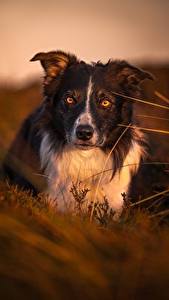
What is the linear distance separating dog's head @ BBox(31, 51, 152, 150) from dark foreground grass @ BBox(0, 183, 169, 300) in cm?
182

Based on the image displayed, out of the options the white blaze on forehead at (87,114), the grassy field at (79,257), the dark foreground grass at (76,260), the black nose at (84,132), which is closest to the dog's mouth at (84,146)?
the black nose at (84,132)

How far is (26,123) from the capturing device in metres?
8.27

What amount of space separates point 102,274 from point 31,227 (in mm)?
897

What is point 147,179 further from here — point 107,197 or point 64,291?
point 64,291

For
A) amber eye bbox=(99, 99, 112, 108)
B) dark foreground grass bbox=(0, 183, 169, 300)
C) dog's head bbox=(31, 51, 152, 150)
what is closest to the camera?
dark foreground grass bbox=(0, 183, 169, 300)

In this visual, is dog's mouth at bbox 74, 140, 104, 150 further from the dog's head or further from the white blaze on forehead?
the white blaze on forehead

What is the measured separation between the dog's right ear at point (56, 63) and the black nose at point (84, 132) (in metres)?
1.08

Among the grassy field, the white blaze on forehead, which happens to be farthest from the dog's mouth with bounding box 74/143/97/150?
the grassy field

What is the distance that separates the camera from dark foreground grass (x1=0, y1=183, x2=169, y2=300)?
3.82 metres

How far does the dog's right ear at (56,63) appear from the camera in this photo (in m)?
7.38

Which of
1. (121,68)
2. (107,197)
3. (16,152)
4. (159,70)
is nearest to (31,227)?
(107,197)

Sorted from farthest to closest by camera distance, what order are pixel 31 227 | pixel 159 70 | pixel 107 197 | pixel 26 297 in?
pixel 159 70 → pixel 107 197 → pixel 31 227 → pixel 26 297

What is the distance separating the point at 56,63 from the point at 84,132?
3.98ft

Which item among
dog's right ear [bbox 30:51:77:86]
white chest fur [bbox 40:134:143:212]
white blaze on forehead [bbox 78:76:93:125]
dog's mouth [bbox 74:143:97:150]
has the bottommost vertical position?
white chest fur [bbox 40:134:143:212]
